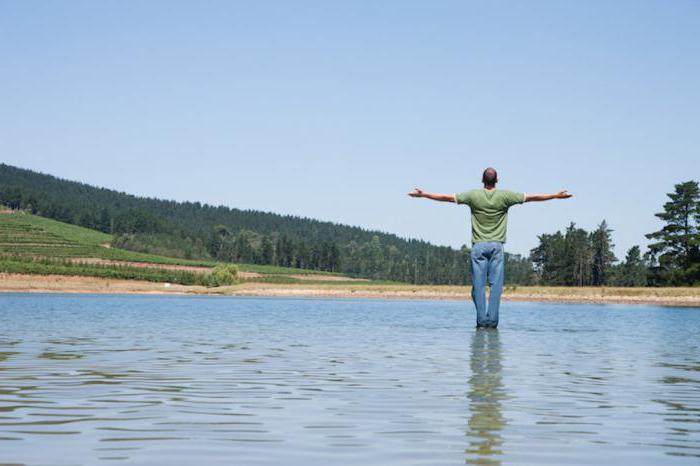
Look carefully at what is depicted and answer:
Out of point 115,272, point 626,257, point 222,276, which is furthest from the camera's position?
point 626,257

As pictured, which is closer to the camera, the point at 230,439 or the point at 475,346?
the point at 230,439

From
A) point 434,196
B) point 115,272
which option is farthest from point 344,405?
point 115,272

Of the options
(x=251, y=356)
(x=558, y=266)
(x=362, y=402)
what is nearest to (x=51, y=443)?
(x=362, y=402)

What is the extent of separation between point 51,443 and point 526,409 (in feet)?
15.0

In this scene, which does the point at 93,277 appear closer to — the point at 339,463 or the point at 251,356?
the point at 251,356

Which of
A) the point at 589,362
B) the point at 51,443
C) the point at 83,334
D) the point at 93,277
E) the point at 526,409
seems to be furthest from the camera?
the point at 93,277

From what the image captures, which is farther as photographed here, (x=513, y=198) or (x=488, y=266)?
(x=488, y=266)

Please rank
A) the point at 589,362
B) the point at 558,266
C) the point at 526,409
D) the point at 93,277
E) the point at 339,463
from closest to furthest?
the point at 339,463
the point at 526,409
the point at 589,362
the point at 93,277
the point at 558,266

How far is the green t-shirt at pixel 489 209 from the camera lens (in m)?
21.0

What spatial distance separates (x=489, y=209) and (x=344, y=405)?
43.1ft

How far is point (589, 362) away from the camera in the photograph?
14.2 m

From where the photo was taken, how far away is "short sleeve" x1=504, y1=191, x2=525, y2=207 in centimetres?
2092

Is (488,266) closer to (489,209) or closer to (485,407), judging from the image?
(489,209)

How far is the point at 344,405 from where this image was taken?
8.68m
